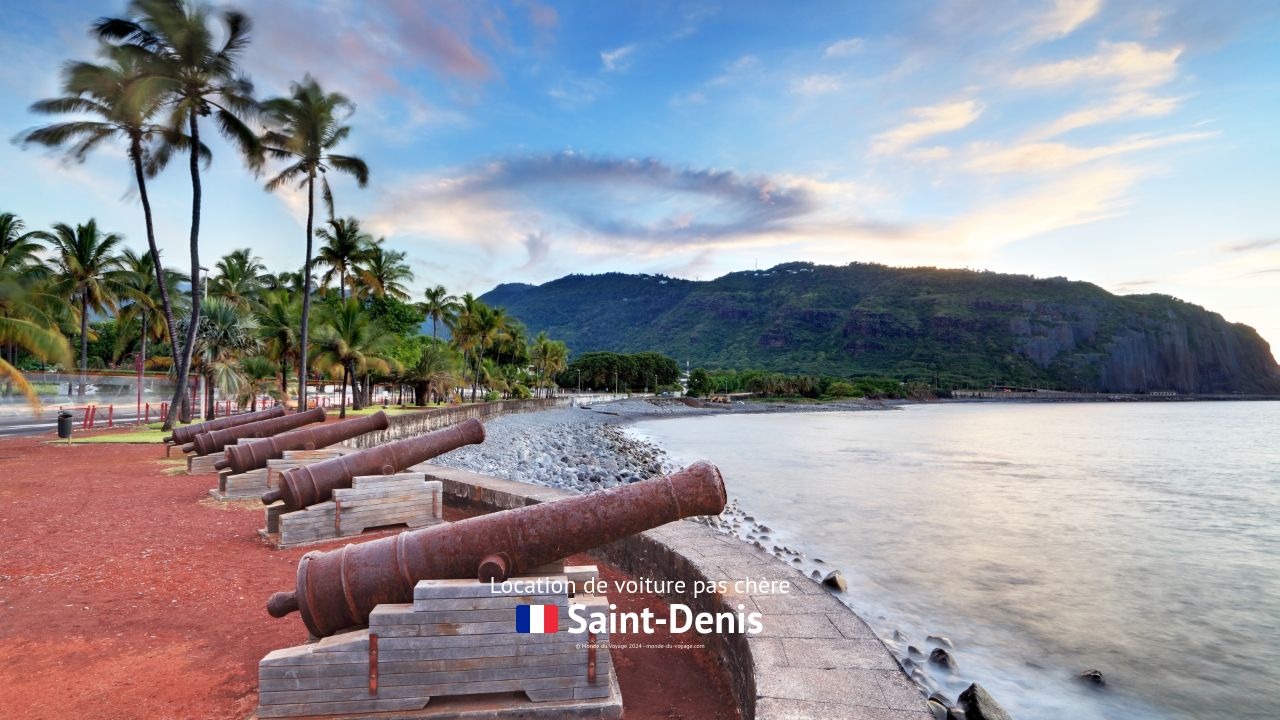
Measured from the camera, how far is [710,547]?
201 inches

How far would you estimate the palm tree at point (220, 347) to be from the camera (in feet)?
74.7

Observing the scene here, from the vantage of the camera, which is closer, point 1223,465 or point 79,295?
point 1223,465

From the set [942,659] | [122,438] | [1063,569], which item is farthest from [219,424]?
[1063,569]

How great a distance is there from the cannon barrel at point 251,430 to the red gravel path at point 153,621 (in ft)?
5.07

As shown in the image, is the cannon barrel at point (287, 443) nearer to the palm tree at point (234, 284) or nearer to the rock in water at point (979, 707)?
the rock in water at point (979, 707)

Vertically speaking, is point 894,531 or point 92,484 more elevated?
point 92,484

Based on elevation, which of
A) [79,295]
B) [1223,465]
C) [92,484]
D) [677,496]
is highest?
[79,295]

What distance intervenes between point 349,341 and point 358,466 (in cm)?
2436

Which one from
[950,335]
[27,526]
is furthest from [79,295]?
[950,335]

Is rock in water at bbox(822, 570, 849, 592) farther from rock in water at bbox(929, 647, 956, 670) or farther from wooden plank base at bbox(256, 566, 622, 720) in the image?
wooden plank base at bbox(256, 566, 622, 720)

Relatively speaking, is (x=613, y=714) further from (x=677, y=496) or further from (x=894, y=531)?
(x=894, y=531)

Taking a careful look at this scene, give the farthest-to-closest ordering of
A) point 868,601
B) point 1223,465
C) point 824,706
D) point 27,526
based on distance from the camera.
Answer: point 1223,465
point 868,601
point 27,526
point 824,706

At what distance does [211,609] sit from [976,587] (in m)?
9.76

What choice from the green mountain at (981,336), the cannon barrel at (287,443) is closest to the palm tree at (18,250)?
the cannon barrel at (287,443)
